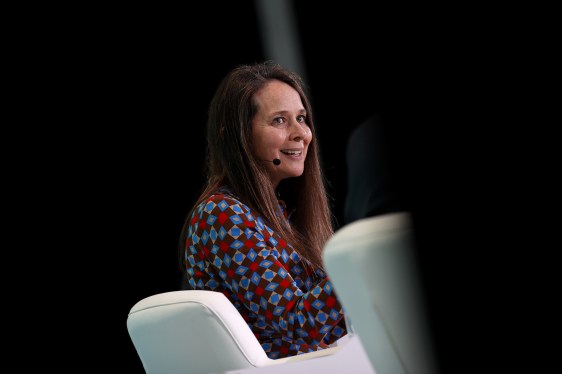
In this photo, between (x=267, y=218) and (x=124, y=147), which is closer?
(x=267, y=218)

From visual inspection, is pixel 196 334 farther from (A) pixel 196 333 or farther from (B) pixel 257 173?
(B) pixel 257 173

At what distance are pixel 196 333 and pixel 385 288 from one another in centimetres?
58

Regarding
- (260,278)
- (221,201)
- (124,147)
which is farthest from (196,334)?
(124,147)

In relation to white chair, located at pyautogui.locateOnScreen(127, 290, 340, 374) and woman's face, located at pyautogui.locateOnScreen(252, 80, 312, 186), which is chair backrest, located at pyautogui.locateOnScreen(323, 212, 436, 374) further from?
woman's face, located at pyautogui.locateOnScreen(252, 80, 312, 186)

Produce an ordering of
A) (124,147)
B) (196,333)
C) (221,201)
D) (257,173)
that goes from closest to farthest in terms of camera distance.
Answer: (196,333) → (221,201) → (257,173) → (124,147)

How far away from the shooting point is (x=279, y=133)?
177 cm

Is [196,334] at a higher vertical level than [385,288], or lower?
lower

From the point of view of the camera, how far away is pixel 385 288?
2.38 feet

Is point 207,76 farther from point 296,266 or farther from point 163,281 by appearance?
point 296,266

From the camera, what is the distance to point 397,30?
0.61 metres

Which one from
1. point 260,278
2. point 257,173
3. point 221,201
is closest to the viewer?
point 260,278

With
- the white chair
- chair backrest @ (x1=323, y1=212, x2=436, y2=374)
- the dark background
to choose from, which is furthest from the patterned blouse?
chair backrest @ (x1=323, y1=212, x2=436, y2=374)

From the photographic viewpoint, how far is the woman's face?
1.77 meters

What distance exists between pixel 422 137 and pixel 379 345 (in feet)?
0.86
